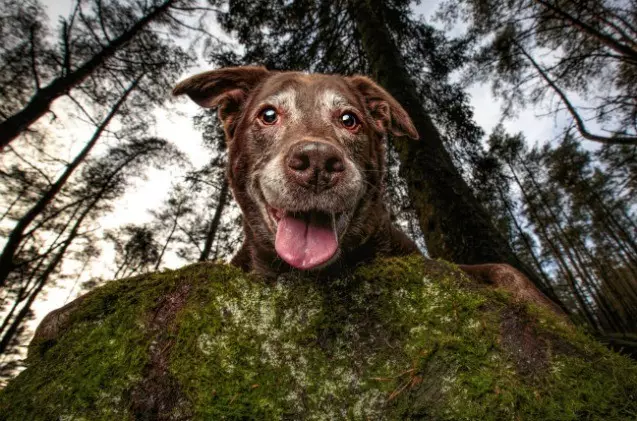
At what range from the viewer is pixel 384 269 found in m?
1.78

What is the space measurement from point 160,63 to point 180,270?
40.9 ft

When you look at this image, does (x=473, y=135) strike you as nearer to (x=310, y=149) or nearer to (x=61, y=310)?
(x=310, y=149)

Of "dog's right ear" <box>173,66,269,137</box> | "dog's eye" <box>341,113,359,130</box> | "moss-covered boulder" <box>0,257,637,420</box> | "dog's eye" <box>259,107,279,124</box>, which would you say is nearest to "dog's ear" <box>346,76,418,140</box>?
"dog's eye" <box>341,113,359,130</box>

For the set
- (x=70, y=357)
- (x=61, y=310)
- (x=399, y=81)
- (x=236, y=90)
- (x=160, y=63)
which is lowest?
(x=70, y=357)

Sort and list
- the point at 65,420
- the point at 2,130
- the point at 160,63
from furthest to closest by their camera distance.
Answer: the point at 160,63 → the point at 2,130 → the point at 65,420

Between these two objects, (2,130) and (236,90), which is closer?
(236,90)

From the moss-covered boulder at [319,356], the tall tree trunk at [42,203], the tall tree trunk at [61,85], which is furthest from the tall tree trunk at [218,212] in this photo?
the moss-covered boulder at [319,356]

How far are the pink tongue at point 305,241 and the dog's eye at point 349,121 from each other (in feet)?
4.86

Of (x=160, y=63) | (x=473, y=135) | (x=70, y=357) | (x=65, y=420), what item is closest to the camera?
(x=65, y=420)

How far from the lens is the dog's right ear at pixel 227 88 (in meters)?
3.41

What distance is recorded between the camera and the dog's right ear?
134 inches

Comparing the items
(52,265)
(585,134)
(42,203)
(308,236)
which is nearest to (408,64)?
(585,134)

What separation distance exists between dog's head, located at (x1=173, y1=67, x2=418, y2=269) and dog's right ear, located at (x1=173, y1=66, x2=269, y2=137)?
12mm

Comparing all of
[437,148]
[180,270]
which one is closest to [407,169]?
[437,148]
